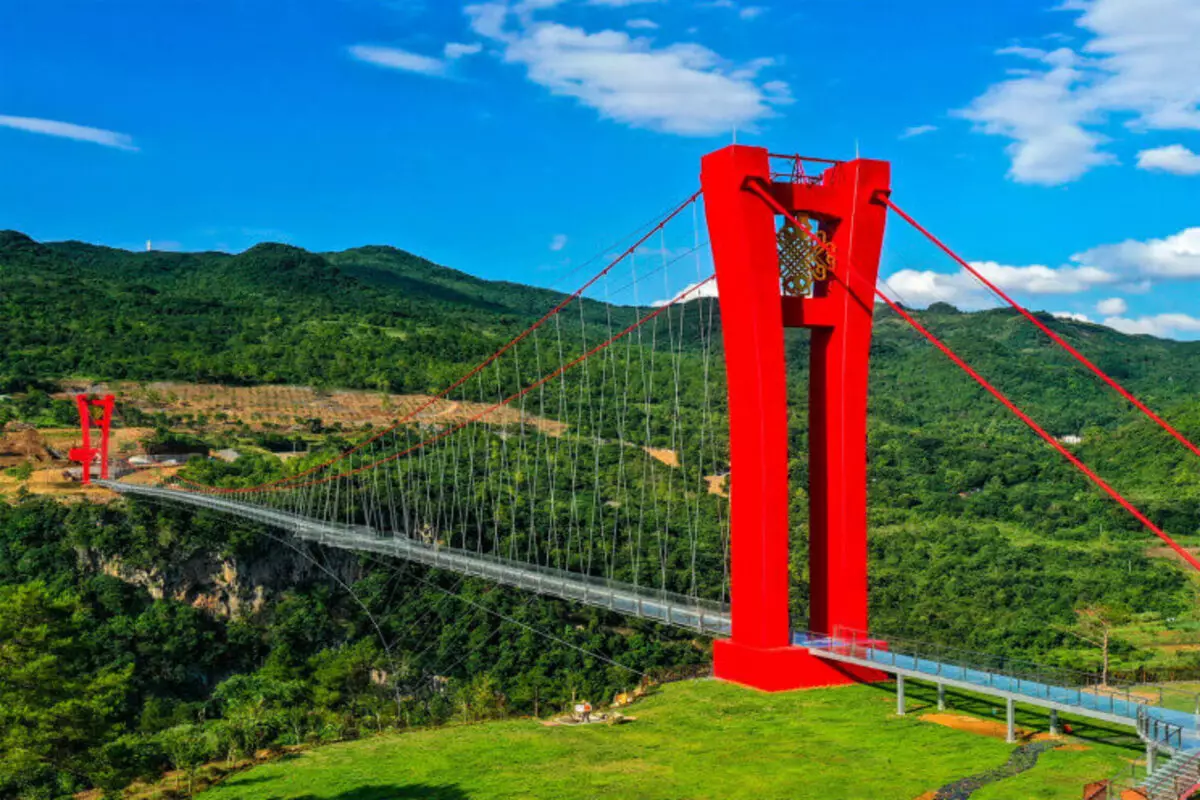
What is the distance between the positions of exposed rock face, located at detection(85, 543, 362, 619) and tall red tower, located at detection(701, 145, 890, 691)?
33.7m

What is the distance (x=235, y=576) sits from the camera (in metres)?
53.3

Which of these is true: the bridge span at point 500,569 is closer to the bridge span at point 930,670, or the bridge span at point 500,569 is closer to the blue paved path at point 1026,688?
the bridge span at point 930,670

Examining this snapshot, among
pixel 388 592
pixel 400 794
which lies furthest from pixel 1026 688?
pixel 388 592

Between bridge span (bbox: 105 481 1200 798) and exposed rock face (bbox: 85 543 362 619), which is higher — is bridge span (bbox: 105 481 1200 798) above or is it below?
above

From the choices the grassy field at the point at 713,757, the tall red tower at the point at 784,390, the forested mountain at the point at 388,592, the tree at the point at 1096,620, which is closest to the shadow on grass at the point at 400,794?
the grassy field at the point at 713,757

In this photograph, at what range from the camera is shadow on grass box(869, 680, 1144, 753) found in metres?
17.8

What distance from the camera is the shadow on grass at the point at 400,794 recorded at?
1766 cm

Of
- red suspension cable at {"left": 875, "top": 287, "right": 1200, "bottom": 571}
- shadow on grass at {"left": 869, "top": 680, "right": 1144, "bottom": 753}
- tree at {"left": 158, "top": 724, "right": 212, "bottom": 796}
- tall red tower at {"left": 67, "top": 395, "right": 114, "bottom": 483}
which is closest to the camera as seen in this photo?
red suspension cable at {"left": 875, "top": 287, "right": 1200, "bottom": 571}

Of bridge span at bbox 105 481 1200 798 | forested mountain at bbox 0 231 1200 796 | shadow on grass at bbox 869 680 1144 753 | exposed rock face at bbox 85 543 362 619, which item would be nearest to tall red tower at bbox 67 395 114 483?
forested mountain at bbox 0 231 1200 796

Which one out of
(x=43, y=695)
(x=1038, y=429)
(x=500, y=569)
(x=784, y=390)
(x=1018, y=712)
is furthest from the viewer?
(x=500, y=569)

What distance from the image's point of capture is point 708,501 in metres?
52.5

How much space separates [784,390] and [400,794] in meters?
9.96

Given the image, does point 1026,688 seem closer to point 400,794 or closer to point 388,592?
point 400,794

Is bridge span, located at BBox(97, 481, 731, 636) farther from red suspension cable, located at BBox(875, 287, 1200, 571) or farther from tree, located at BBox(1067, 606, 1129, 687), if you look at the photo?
tree, located at BBox(1067, 606, 1129, 687)
